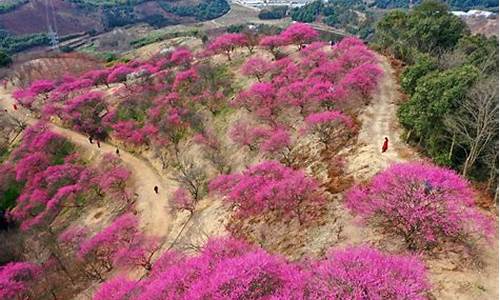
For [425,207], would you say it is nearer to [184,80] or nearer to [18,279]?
[18,279]

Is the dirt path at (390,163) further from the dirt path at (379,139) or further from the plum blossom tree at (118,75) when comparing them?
the plum blossom tree at (118,75)

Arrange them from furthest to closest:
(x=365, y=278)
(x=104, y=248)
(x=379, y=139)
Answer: (x=104, y=248) < (x=379, y=139) < (x=365, y=278)

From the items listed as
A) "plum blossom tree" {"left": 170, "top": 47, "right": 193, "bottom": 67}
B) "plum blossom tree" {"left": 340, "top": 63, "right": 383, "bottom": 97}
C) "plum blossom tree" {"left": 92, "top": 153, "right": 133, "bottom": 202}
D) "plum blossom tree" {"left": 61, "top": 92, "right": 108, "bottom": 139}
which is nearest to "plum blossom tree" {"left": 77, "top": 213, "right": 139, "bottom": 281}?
"plum blossom tree" {"left": 92, "top": 153, "right": 133, "bottom": 202}

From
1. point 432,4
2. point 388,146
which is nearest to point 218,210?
point 388,146

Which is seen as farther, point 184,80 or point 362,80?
point 184,80

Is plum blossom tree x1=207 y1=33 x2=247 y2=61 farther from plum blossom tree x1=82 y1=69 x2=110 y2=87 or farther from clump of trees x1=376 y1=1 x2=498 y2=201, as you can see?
clump of trees x1=376 y1=1 x2=498 y2=201

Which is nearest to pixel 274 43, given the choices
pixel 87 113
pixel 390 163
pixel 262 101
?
pixel 262 101

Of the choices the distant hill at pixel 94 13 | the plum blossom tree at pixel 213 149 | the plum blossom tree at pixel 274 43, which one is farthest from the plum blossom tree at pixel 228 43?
the distant hill at pixel 94 13

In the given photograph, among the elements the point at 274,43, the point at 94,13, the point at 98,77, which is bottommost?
the point at 94,13
